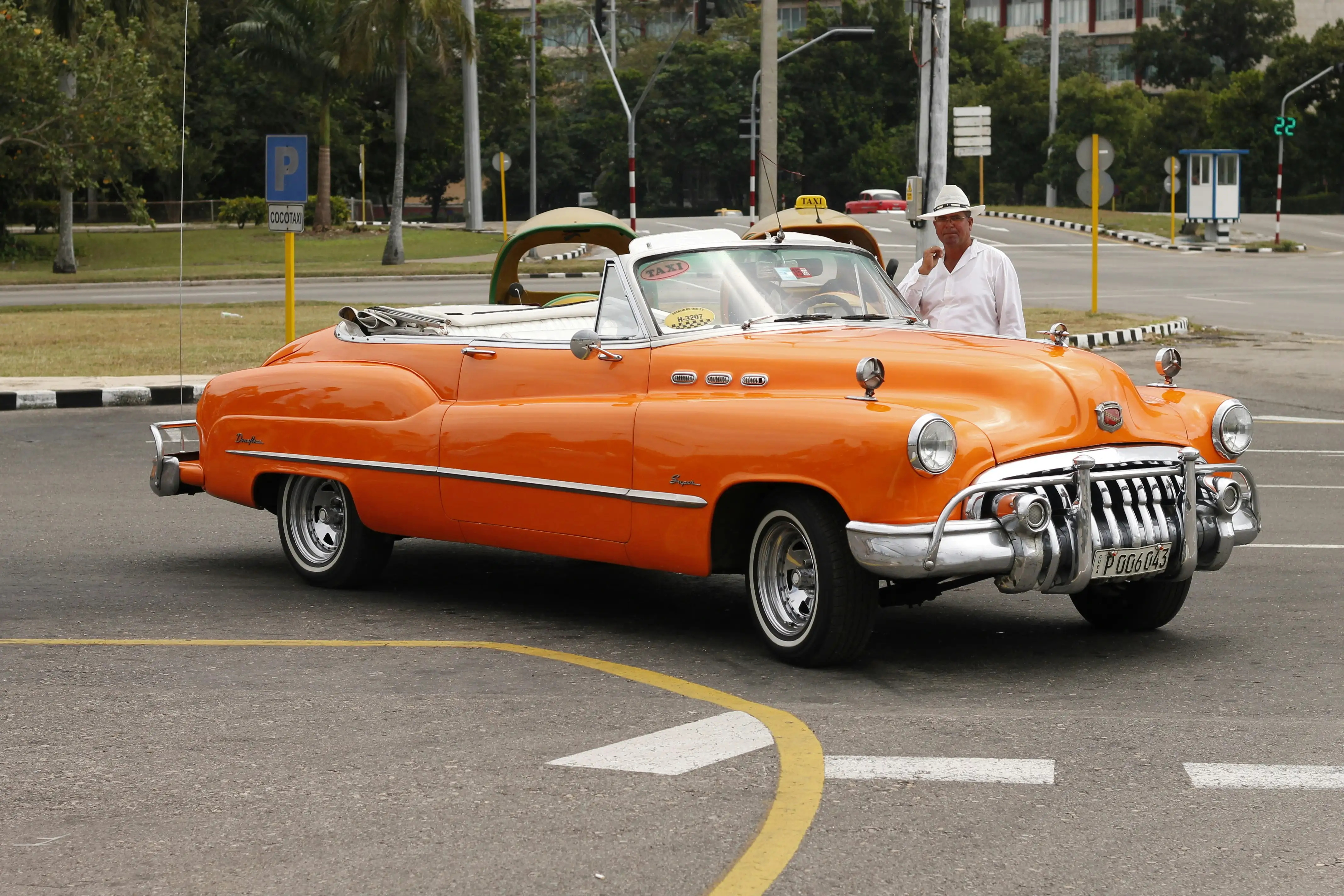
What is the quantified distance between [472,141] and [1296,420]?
41.8 m

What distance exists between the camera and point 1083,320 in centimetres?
2470

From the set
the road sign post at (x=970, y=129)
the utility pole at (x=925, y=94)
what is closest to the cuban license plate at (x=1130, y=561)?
the utility pole at (x=925, y=94)

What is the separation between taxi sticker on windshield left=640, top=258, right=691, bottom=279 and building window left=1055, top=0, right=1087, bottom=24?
106 meters

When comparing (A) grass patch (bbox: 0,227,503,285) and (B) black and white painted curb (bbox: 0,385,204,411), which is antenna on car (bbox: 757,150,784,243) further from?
(A) grass patch (bbox: 0,227,503,285)

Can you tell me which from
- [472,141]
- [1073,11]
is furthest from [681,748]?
[1073,11]

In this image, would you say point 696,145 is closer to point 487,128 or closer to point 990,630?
point 487,128

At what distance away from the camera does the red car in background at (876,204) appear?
68.5 metres

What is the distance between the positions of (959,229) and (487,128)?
69877 millimetres

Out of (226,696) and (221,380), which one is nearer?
(226,696)

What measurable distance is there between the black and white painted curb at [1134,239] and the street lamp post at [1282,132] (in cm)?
94

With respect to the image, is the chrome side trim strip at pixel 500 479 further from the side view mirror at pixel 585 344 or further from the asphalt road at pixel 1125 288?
the asphalt road at pixel 1125 288

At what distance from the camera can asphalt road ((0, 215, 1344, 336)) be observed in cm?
2766

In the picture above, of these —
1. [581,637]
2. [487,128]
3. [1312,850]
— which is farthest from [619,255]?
[487,128]

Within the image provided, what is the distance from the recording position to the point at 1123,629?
7137mm
